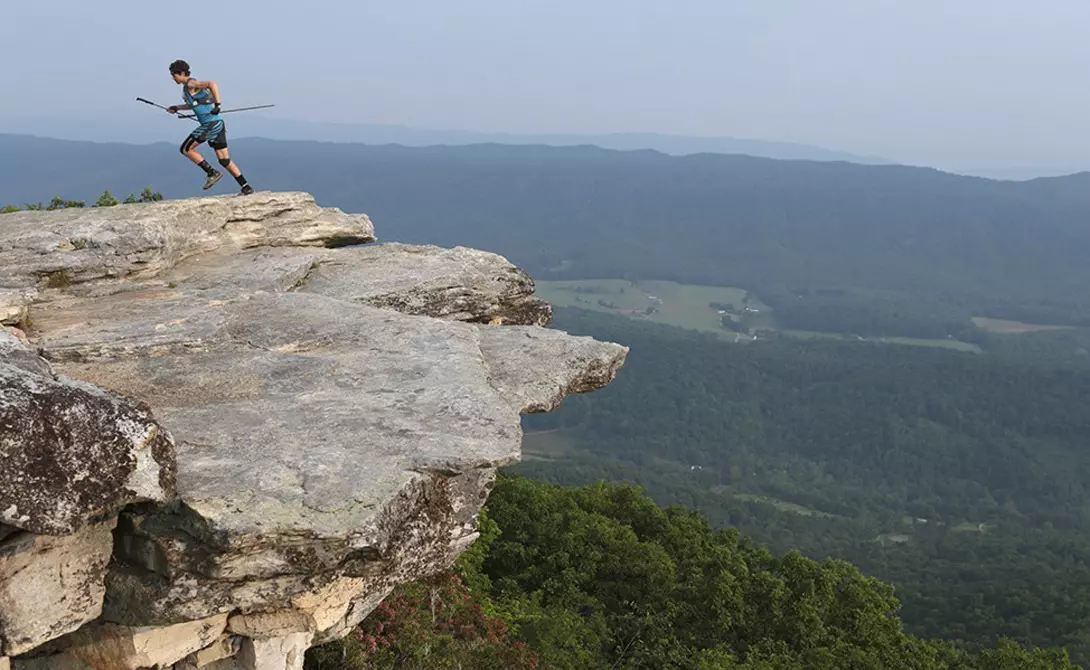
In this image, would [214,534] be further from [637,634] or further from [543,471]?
[543,471]

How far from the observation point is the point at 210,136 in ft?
67.1

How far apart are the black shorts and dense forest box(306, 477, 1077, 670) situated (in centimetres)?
1168

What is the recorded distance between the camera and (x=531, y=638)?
882 inches

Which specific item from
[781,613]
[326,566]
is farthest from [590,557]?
[326,566]

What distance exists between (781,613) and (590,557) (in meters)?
6.50

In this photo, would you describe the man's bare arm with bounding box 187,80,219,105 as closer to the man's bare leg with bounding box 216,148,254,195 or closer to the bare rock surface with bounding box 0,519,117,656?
the man's bare leg with bounding box 216,148,254,195

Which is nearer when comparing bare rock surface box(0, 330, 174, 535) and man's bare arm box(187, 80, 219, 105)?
bare rock surface box(0, 330, 174, 535)

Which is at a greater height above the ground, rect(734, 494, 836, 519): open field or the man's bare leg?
the man's bare leg

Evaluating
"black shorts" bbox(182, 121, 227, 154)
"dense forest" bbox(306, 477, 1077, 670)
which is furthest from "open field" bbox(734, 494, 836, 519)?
"black shorts" bbox(182, 121, 227, 154)

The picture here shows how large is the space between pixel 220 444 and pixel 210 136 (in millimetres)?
12486

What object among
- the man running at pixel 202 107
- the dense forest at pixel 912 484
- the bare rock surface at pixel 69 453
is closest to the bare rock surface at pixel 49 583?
the bare rock surface at pixel 69 453

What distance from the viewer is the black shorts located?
66.5 ft

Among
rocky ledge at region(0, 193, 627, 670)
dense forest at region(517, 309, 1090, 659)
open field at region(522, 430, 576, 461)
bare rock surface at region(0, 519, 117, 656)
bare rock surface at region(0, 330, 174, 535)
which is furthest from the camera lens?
open field at region(522, 430, 576, 461)

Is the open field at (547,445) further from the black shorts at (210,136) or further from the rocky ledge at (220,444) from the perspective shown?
the rocky ledge at (220,444)
